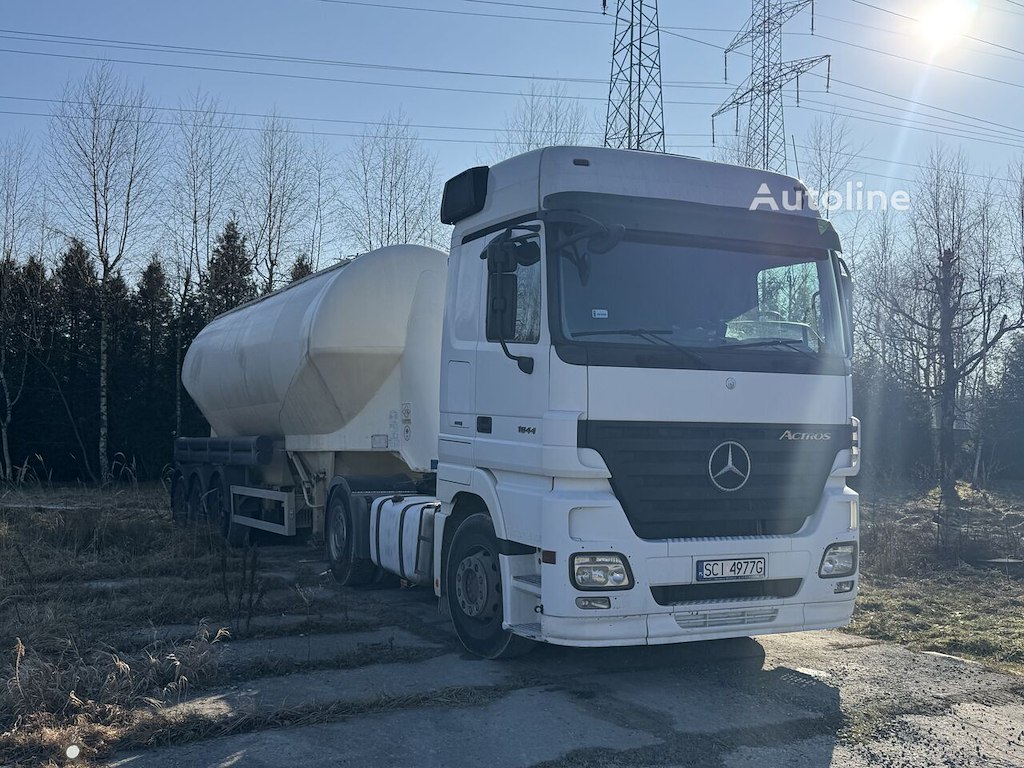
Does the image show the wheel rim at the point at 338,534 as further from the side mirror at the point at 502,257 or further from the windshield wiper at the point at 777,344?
the windshield wiper at the point at 777,344

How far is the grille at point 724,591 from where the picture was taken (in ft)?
18.9

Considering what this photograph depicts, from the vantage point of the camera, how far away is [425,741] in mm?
4984

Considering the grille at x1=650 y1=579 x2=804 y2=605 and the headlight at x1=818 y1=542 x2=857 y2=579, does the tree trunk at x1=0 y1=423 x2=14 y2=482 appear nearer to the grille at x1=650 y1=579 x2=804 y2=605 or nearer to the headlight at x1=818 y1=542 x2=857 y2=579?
the grille at x1=650 y1=579 x2=804 y2=605

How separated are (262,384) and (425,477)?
3161 mm

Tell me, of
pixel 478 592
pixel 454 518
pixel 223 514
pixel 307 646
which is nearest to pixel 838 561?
pixel 478 592

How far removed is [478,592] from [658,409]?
1952mm

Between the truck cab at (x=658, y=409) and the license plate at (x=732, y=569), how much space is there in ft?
0.04

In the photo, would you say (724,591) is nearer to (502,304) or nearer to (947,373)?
(502,304)

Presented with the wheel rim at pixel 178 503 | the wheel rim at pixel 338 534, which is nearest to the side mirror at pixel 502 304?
the wheel rim at pixel 338 534

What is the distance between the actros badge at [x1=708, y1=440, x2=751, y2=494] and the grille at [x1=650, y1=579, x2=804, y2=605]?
613 mm

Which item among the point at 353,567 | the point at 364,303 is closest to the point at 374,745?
the point at 353,567

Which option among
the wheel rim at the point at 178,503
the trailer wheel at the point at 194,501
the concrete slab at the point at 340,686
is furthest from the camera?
the wheel rim at the point at 178,503

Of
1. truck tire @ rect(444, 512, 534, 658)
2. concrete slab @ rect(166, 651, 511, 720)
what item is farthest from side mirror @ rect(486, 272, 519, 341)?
concrete slab @ rect(166, 651, 511, 720)

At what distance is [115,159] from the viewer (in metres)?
28.1
